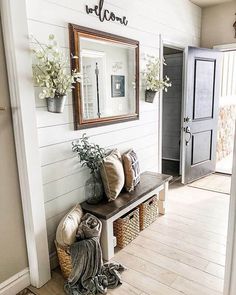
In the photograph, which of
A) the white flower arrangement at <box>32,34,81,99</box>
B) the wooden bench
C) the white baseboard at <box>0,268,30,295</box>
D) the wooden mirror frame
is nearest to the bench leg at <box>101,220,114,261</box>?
the wooden bench

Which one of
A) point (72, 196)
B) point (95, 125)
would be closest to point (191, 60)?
point (95, 125)

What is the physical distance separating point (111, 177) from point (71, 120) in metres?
0.62

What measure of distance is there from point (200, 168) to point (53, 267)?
2708 mm

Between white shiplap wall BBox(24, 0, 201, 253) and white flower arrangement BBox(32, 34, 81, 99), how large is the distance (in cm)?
12

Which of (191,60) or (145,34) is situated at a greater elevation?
(145,34)

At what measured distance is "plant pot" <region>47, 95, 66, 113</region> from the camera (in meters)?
1.82

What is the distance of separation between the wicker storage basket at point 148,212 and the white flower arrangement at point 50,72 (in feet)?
4.72

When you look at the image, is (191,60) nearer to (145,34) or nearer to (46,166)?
(145,34)

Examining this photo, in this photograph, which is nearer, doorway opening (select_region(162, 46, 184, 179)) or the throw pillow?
the throw pillow

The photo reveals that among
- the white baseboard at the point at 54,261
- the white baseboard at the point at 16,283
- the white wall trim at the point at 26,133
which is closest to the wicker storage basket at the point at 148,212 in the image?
the white baseboard at the point at 54,261

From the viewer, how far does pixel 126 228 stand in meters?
2.34

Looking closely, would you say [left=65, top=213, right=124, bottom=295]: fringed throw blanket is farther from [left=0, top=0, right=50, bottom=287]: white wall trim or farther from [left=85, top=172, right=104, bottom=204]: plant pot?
[left=85, top=172, right=104, bottom=204]: plant pot

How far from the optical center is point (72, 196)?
7.22 feet

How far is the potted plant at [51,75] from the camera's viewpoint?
1735mm
